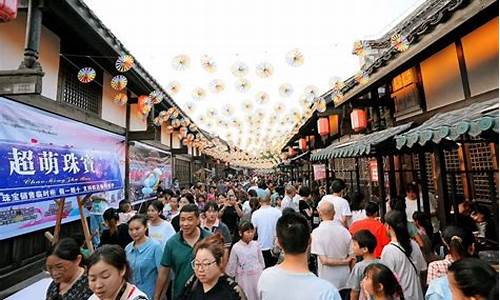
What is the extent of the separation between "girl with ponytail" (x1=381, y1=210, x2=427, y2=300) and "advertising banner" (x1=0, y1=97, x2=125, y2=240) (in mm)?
5010

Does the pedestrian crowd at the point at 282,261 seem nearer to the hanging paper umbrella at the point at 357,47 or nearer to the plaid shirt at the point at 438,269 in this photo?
the plaid shirt at the point at 438,269

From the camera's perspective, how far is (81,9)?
565 cm

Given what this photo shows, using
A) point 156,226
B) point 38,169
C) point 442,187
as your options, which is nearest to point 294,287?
point 156,226

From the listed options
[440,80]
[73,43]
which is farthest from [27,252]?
[440,80]

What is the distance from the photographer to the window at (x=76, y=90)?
23.4 feet

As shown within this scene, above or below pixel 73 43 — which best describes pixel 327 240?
below

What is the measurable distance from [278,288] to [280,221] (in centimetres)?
63

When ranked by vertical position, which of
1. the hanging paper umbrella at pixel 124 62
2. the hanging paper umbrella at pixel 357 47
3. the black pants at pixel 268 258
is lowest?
the black pants at pixel 268 258

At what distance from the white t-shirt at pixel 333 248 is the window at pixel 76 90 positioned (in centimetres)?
678

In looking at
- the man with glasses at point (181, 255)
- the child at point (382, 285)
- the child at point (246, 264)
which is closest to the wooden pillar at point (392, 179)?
the child at point (246, 264)

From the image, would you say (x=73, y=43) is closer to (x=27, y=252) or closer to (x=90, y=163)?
(x=90, y=163)

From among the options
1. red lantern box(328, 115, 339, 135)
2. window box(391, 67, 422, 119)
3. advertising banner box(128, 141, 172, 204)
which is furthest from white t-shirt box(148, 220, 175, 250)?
red lantern box(328, 115, 339, 135)

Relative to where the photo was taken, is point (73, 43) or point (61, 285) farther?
point (73, 43)

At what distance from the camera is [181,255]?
369 cm
